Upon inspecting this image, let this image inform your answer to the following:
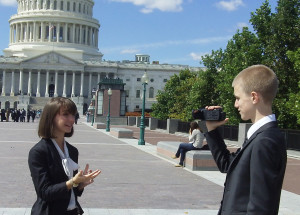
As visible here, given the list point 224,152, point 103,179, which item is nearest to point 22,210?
point 103,179

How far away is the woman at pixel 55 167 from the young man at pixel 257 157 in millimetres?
1365

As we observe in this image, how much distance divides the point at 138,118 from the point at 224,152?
53.1 m

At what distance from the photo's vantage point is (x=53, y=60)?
447 ft

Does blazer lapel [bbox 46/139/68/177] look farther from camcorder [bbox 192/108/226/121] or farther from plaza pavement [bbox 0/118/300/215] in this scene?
plaza pavement [bbox 0/118/300/215]

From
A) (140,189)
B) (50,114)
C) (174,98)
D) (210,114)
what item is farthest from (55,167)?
(174,98)

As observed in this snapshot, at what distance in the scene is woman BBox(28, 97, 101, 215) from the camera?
4.23 meters

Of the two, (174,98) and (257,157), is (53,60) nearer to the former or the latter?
(174,98)

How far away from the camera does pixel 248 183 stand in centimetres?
353

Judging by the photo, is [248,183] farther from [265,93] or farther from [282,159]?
[265,93]

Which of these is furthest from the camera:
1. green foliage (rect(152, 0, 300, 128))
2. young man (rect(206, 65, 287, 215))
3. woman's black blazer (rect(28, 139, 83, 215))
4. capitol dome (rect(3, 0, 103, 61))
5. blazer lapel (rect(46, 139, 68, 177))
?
capitol dome (rect(3, 0, 103, 61))

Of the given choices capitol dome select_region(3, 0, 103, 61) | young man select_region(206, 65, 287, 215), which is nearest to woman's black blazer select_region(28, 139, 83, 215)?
young man select_region(206, 65, 287, 215)

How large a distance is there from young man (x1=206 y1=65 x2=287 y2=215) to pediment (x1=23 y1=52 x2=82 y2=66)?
134229 millimetres

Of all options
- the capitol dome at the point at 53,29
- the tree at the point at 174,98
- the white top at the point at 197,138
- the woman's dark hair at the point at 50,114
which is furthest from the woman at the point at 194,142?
the capitol dome at the point at 53,29

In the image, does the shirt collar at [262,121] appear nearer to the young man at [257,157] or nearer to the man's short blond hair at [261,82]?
the young man at [257,157]
